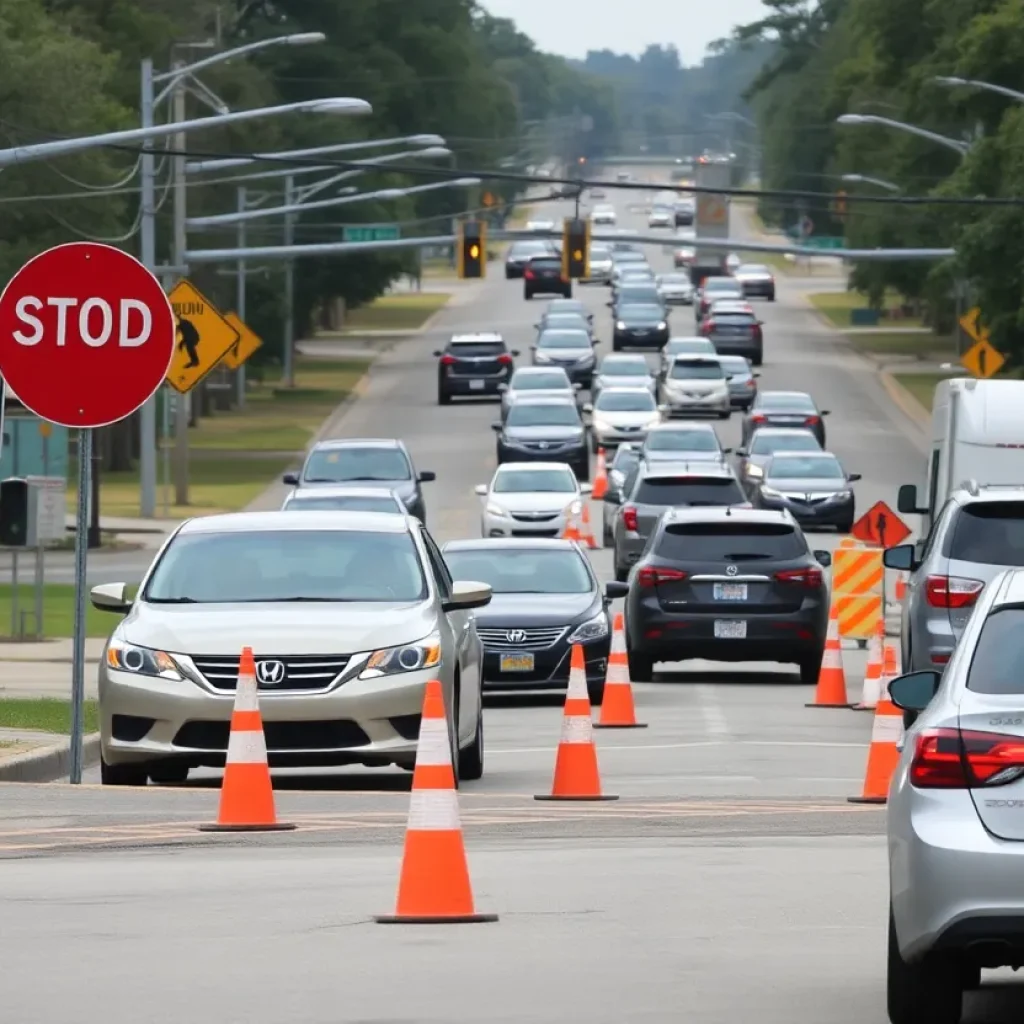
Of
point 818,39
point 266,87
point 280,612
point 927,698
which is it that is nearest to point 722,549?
point 280,612

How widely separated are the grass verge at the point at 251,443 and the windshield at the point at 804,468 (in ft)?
30.8

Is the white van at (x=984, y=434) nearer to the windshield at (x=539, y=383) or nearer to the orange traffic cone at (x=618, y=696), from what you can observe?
the orange traffic cone at (x=618, y=696)

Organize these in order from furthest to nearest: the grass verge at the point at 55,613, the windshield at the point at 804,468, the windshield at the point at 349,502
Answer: the windshield at the point at 804,468, the windshield at the point at 349,502, the grass verge at the point at 55,613

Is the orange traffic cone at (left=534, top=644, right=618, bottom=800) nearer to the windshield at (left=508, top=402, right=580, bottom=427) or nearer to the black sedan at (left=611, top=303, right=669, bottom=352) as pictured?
the windshield at (left=508, top=402, right=580, bottom=427)

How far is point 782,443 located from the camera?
2133 inches

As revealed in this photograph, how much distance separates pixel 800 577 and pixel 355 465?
751 inches


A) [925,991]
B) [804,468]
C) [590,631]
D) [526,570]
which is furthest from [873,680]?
[804,468]

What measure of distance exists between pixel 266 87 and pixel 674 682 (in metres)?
65.1

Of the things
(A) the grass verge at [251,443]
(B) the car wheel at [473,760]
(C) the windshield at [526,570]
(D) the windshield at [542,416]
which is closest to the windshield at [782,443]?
(D) the windshield at [542,416]

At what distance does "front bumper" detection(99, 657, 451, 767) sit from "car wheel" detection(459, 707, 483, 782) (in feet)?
5.51

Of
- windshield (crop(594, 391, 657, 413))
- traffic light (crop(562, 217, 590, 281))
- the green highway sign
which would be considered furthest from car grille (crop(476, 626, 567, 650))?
the green highway sign

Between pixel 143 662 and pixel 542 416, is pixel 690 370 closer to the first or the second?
pixel 542 416

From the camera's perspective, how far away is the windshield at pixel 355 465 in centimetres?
4462

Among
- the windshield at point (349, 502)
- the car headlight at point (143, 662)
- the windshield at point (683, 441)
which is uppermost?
the car headlight at point (143, 662)
